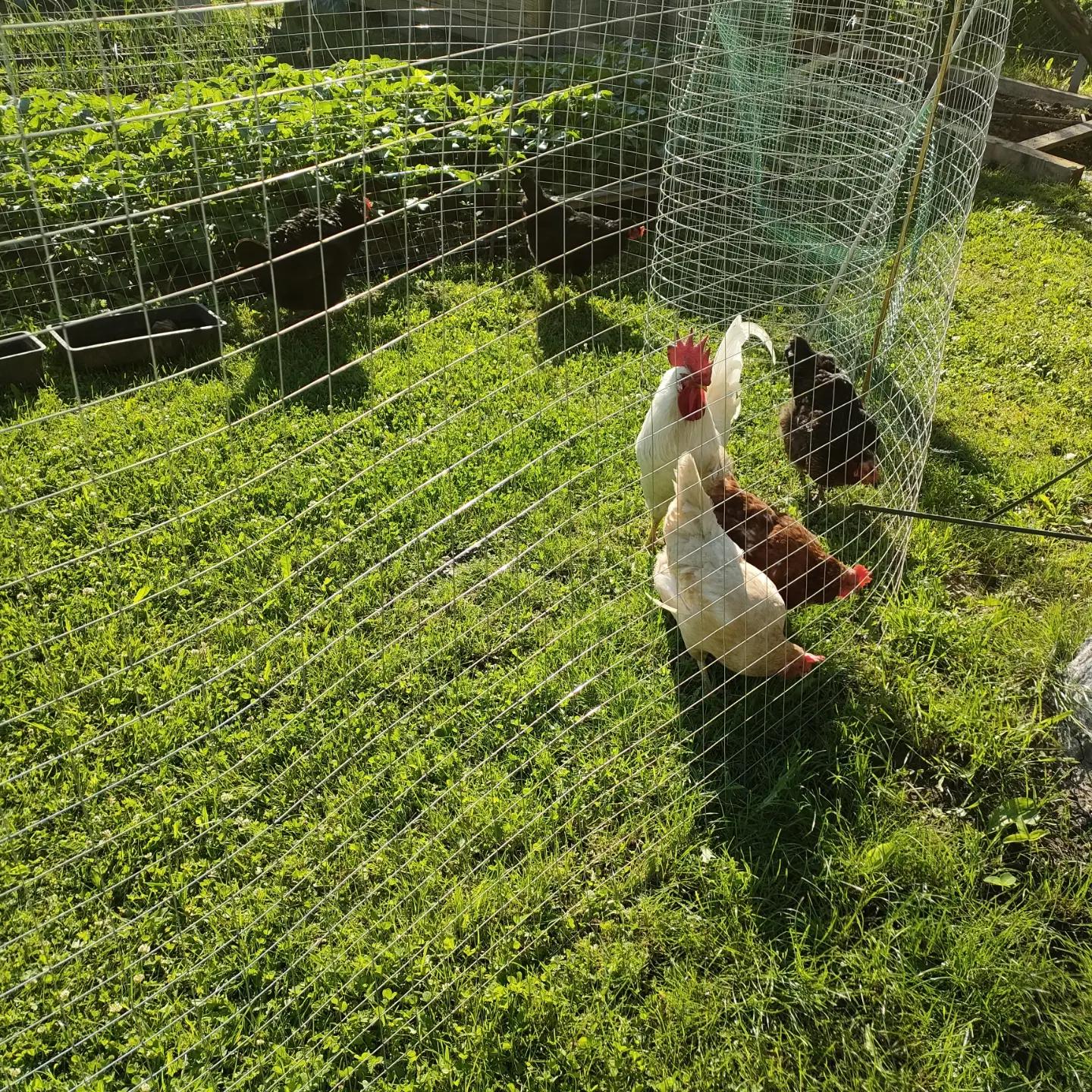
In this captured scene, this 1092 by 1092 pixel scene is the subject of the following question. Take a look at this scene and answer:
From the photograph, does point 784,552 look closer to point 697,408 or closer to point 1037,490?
point 697,408

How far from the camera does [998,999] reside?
2.23 meters

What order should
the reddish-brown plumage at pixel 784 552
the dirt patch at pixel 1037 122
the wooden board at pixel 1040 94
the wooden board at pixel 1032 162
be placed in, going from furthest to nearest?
the wooden board at pixel 1040 94 < the dirt patch at pixel 1037 122 < the wooden board at pixel 1032 162 < the reddish-brown plumage at pixel 784 552

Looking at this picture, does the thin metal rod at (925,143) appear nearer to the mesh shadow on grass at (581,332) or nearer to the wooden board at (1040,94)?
the mesh shadow on grass at (581,332)

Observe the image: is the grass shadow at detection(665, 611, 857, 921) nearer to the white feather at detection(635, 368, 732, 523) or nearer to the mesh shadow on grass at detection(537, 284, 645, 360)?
the white feather at detection(635, 368, 732, 523)

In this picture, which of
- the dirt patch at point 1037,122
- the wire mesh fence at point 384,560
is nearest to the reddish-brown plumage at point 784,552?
the wire mesh fence at point 384,560

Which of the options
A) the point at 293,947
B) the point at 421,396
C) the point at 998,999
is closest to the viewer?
the point at 998,999

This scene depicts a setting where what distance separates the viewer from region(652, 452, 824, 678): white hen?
284cm

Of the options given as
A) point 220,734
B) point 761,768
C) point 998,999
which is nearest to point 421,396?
point 220,734

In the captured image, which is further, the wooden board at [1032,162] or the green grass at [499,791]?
the wooden board at [1032,162]

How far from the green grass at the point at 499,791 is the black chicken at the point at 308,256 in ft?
3.15

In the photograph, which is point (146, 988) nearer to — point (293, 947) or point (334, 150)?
point (293, 947)

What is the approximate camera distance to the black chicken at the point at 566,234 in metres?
5.14

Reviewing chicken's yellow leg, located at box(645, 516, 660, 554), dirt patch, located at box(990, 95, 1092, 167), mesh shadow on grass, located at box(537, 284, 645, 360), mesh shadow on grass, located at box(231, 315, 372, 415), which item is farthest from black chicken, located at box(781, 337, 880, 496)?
dirt patch, located at box(990, 95, 1092, 167)

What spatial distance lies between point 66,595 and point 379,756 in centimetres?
156
